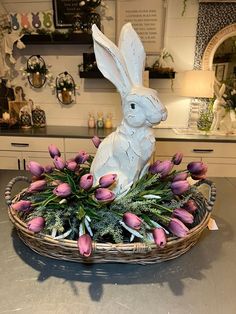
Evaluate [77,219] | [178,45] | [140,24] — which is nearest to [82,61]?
[140,24]

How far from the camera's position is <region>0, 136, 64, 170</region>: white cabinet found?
2480mm

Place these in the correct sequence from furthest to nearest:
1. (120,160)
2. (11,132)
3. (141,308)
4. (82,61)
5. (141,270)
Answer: (82,61), (11,132), (120,160), (141,270), (141,308)

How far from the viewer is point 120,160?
0.83 m

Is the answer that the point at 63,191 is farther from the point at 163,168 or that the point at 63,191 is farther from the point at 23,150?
the point at 23,150

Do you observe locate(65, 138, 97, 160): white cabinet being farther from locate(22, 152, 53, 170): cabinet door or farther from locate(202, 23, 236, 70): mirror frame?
locate(202, 23, 236, 70): mirror frame

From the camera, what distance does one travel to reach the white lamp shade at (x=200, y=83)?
2412 mm

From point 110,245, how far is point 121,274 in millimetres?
88

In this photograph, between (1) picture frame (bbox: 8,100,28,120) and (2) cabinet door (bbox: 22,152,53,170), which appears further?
(1) picture frame (bbox: 8,100,28,120)

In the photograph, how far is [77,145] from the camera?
8.09 ft

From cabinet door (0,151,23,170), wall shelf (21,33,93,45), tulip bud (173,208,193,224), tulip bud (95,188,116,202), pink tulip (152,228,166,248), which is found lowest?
cabinet door (0,151,23,170)

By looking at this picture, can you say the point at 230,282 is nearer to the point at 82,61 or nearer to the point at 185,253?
the point at 185,253

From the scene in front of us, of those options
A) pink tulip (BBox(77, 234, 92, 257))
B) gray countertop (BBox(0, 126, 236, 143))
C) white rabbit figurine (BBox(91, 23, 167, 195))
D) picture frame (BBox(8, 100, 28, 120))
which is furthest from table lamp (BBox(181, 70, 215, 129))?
pink tulip (BBox(77, 234, 92, 257))

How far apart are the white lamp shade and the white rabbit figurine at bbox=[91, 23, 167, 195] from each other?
1.74 metres

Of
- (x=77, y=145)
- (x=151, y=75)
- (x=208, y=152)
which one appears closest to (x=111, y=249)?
(x=77, y=145)
